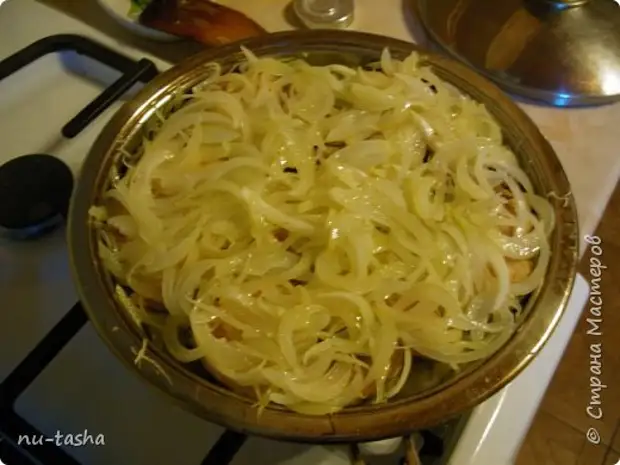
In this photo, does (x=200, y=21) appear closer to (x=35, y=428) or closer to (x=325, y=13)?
(x=325, y=13)

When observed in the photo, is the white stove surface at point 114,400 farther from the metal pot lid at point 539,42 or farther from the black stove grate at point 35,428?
the metal pot lid at point 539,42

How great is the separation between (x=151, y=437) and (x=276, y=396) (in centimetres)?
19

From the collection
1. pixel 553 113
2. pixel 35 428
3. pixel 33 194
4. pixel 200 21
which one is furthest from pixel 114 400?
pixel 553 113

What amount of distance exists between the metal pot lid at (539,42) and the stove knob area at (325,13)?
93 mm

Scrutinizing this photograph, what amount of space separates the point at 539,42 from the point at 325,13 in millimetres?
254

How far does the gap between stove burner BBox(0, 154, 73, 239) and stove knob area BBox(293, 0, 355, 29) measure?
0.34 m

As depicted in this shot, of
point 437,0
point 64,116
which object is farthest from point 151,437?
point 437,0

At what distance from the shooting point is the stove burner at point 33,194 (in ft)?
2.38

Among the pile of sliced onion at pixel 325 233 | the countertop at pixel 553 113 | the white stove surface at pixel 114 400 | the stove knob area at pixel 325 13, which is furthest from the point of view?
the stove knob area at pixel 325 13

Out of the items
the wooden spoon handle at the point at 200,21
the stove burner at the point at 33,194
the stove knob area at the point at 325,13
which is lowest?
the stove burner at the point at 33,194

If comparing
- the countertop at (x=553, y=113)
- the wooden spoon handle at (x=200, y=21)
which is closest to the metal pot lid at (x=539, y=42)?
the countertop at (x=553, y=113)

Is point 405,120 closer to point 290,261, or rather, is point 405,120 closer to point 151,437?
point 290,261

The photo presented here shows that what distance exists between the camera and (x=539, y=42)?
0.90m

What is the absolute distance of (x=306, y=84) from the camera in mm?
655
